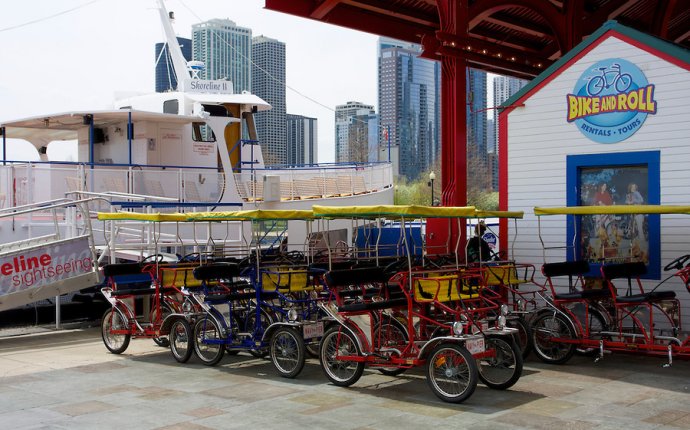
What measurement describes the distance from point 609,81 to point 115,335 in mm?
9478

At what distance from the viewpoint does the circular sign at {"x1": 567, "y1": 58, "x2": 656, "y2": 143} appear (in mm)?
13523

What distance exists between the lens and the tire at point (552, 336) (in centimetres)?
1153

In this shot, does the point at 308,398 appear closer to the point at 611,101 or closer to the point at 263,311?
the point at 263,311

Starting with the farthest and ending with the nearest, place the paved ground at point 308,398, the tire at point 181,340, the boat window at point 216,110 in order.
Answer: the boat window at point 216,110 < the tire at point 181,340 < the paved ground at point 308,398

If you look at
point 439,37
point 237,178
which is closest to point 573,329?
point 439,37

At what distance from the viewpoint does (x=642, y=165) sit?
1354 cm

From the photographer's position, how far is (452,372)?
921 centimetres

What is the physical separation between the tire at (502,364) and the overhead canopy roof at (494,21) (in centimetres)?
932

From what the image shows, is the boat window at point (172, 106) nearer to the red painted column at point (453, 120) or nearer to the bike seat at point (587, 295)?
the red painted column at point (453, 120)

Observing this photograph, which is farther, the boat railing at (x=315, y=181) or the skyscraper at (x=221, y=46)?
the skyscraper at (x=221, y=46)

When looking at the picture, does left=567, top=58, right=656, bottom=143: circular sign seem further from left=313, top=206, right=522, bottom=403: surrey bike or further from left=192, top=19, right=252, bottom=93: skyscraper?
left=192, top=19, right=252, bottom=93: skyscraper

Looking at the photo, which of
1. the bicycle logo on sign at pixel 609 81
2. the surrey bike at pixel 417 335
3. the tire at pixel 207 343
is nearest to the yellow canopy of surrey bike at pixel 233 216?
the surrey bike at pixel 417 335

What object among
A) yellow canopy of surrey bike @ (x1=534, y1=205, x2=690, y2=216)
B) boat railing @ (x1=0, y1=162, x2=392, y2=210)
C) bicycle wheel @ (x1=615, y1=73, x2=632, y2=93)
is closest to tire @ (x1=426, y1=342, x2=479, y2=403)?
yellow canopy of surrey bike @ (x1=534, y1=205, x2=690, y2=216)

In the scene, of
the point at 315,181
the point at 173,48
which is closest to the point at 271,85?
the point at 173,48
